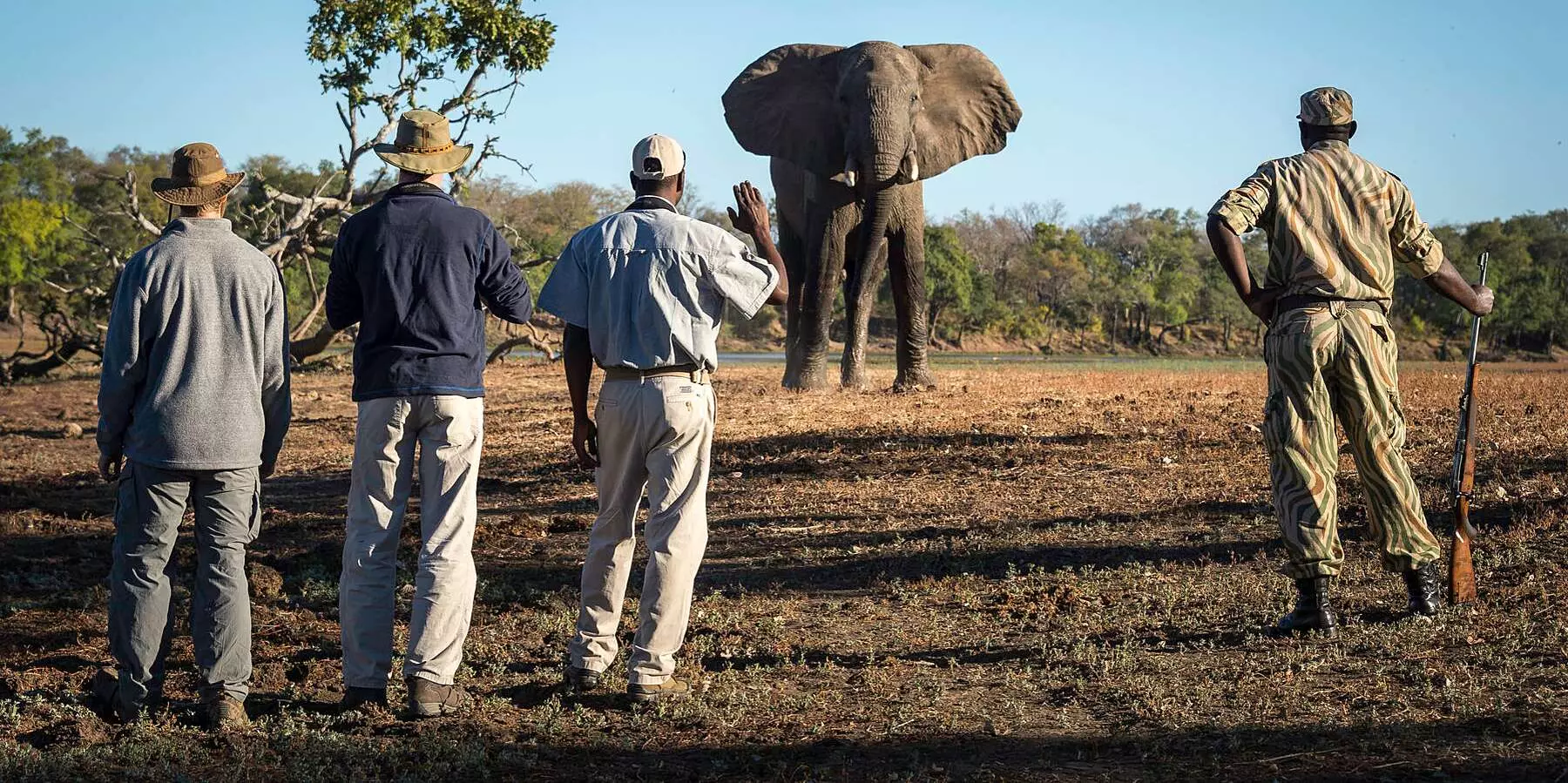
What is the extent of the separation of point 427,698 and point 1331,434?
3521 millimetres

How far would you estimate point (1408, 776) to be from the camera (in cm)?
405

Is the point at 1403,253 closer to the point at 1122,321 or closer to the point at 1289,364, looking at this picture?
the point at 1289,364

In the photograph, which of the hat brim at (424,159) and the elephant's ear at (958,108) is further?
the elephant's ear at (958,108)

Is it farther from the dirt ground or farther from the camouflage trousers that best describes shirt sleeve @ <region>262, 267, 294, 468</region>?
the camouflage trousers

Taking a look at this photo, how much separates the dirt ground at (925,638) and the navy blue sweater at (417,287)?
113cm

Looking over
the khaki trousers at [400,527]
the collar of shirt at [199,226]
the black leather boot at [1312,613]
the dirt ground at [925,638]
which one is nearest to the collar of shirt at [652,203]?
the khaki trousers at [400,527]

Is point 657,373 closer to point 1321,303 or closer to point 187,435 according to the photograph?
point 187,435

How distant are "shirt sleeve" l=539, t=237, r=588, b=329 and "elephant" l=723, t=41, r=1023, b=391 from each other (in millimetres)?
11643

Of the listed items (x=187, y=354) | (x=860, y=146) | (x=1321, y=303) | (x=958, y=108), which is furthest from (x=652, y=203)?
(x=958, y=108)

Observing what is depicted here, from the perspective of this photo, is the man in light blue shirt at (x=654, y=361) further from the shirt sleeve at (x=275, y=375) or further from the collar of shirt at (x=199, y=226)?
the collar of shirt at (x=199, y=226)

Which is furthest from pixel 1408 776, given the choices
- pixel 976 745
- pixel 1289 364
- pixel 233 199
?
pixel 233 199

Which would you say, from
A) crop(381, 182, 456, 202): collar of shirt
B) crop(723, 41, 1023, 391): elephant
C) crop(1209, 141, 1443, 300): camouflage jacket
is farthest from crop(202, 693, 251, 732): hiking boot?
crop(723, 41, 1023, 391): elephant

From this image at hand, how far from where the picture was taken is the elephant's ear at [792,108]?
1728 centimetres

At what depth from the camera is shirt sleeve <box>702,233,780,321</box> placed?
4953mm
